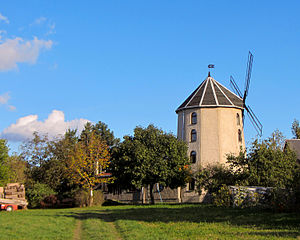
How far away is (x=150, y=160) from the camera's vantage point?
38688 mm

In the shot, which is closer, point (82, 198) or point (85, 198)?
point (82, 198)

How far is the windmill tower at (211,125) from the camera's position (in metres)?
45.9

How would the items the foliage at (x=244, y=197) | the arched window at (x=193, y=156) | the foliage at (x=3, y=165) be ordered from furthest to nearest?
1. the arched window at (x=193, y=156)
2. the foliage at (x=3, y=165)
3. the foliage at (x=244, y=197)

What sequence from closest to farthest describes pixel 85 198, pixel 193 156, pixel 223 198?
pixel 223 198
pixel 85 198
pixel 193 156

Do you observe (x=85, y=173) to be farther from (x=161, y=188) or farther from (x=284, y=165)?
(x=284, y=165)

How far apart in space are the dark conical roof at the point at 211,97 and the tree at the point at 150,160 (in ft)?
27.8

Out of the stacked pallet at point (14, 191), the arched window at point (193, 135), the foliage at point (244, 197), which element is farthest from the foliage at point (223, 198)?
the arched window at point (193, 135)

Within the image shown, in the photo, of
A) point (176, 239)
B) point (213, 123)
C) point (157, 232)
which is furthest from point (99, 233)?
point (213, 123)

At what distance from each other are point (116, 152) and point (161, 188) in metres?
11.1

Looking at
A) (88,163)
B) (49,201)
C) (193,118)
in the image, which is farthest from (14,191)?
(193,118)

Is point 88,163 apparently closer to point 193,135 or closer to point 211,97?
point 193,135

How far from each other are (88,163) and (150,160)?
28.1ft

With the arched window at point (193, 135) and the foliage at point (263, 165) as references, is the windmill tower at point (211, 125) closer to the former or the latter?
the arched window at point (193, 135)

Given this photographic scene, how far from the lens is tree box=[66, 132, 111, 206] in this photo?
41.4m
